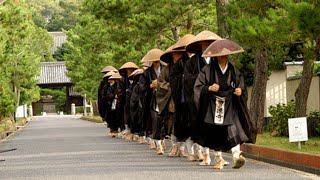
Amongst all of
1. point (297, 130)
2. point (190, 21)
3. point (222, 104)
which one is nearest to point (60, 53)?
point (190, 21)

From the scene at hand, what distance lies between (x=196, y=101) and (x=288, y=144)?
3143mm

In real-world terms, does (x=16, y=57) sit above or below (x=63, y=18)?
below

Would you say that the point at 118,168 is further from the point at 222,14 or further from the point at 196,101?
the point at 222,14

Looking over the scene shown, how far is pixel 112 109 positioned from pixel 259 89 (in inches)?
241

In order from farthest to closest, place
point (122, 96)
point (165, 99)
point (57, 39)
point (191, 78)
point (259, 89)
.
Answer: point (57, 39), point (122, 96), point (259, 89), point (165, 99), point (191, 78)

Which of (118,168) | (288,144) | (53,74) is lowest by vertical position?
(118,168)

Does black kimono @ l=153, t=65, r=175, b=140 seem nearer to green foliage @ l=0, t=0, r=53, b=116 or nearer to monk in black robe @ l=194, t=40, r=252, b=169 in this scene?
monk in black robe @ l=194, t=40, r=252, b=169

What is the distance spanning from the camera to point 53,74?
248 ft

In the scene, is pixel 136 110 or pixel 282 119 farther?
pixel 136 110

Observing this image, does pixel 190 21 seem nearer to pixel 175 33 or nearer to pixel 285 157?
pixel 175 33

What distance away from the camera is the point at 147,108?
54.3ft

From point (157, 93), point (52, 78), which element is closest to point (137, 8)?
point (157, 93)

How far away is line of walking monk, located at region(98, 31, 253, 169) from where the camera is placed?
1073 centimetres

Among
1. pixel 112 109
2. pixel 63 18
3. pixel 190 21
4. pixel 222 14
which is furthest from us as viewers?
pixel 63 18
